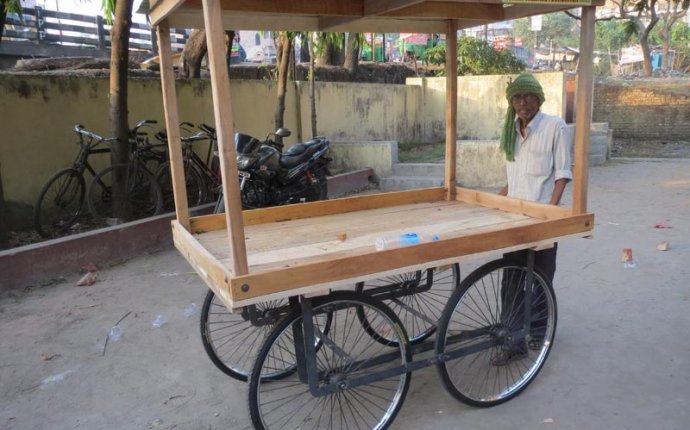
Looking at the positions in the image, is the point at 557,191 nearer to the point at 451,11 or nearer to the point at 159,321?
the point at 451,11

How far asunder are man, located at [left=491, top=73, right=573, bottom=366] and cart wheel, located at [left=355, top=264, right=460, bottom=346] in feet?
1.45

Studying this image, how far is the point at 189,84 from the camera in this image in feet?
24.8

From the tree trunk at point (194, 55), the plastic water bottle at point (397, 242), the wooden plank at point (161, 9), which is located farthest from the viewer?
the tree trunk at point (194, 55)

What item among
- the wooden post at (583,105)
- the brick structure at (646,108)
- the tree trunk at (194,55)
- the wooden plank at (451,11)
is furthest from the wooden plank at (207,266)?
the brick structure at (646,108)

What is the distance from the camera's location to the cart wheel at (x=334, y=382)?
236 cm

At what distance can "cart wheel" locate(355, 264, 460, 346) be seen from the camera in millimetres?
3197

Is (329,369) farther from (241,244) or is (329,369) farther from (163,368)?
(163,368)

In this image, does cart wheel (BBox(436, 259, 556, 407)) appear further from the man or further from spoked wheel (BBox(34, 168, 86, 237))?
spoked wheel (BBox(34, 168, 86, 237))

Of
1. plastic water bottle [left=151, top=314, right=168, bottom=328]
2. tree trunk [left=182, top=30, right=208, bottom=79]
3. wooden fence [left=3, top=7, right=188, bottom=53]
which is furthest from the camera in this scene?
wooden fence [left=3, top=7, right=188, bottom=53]

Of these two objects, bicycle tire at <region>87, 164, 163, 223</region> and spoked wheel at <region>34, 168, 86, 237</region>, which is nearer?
spoked wheel at <region>34, 168, 86, 237</region>

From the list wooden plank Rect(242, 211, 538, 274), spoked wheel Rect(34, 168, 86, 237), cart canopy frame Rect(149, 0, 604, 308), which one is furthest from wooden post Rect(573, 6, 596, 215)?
spoked wheel Rect(34, 168, 86, 237)

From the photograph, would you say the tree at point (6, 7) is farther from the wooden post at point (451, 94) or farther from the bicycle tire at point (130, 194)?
the wooden post at point (451, 94)

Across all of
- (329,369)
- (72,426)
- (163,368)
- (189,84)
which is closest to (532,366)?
(329,369)

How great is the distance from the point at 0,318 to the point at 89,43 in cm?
1232
